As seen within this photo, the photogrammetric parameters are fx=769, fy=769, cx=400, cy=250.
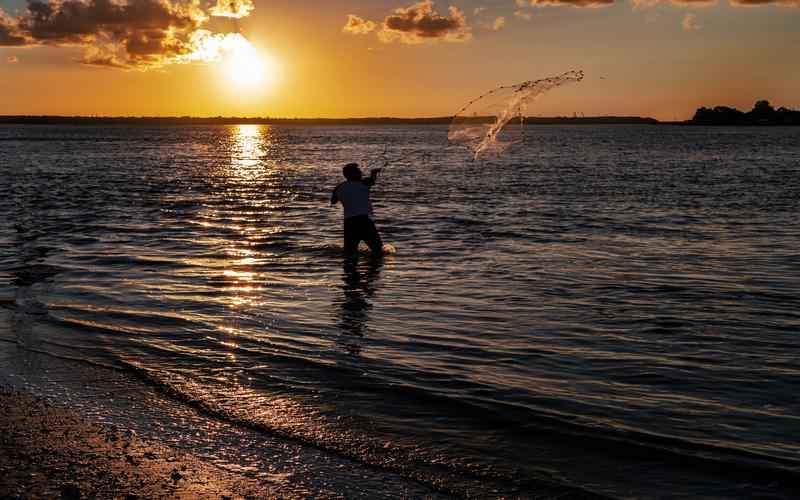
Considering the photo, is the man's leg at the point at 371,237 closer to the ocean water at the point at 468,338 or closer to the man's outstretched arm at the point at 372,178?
the ocean water at the point at 468,338

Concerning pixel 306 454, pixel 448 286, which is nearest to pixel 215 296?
pixel 448 286

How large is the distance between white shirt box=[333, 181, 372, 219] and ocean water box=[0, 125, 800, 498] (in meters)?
1.21

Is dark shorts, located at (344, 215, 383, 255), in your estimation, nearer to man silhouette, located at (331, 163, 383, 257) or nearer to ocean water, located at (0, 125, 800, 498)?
man silhouette, located at (331, 163, 383, 257)

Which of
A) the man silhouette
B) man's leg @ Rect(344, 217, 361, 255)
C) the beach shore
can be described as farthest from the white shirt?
the beach shore

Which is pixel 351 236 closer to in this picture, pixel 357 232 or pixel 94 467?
pixel 357 232

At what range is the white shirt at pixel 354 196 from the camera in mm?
15688

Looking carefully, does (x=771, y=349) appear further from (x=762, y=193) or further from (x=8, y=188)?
(x=8, y=188)

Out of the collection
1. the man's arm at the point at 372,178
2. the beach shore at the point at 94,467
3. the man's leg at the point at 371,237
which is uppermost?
the man's arm at the point at 372,178

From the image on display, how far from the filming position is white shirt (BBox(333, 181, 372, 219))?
1569cm

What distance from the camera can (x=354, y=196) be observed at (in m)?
15.8

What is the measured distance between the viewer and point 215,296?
1237cm

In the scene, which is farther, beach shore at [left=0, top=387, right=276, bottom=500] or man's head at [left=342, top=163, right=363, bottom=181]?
man's head at [left=342, top=163, right=363, bottom=181]

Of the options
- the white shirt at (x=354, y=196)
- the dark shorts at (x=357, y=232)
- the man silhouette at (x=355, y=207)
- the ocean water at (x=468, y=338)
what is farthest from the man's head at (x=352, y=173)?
the ocean water at (x=468, y=338)

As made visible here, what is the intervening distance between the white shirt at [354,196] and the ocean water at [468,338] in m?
1.21
